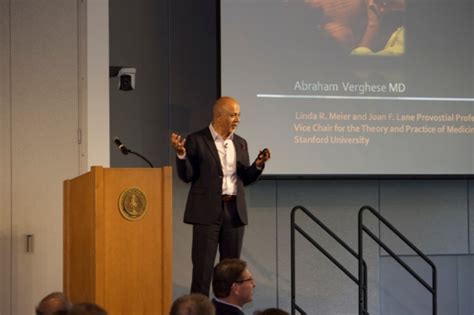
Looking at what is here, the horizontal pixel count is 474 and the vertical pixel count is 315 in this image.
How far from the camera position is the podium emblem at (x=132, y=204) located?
4594 millimetres

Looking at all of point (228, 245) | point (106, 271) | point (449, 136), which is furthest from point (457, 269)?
point (106, 271)

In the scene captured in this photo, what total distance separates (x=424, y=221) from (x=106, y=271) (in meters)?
3.65

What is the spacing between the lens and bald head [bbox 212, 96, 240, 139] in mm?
5176

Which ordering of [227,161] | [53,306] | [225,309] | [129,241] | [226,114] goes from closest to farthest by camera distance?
[53,306] → [225,309] → [129,241] → [226,114] → [227,161]

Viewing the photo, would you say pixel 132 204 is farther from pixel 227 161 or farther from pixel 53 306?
pixel 53 306

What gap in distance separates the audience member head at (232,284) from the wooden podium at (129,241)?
1.99ft

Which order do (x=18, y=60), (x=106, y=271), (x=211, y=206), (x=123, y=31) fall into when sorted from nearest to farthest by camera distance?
1. (x=106, y=271)
2. (x=211, y=206)
3. (x=18, y=60)
4. (x=123, y=31)

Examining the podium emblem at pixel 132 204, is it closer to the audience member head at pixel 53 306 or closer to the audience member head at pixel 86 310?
the audience member head at pixel 53 306

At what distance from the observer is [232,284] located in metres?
4.02

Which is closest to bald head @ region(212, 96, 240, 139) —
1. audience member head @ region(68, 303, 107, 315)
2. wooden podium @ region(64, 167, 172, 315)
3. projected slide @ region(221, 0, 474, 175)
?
wooden podium @ region(64, 167, 172, 315)

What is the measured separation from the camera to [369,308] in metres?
7.27

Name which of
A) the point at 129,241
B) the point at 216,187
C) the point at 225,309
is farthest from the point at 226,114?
the point at 225,309

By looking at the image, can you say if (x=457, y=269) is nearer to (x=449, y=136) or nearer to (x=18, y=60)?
(x=449, y=136)

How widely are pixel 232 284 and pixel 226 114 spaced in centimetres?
145
